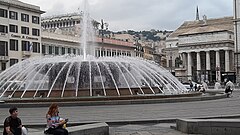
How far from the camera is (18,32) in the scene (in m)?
70.4

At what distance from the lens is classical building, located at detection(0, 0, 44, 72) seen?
221 feet

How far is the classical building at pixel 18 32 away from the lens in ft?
221

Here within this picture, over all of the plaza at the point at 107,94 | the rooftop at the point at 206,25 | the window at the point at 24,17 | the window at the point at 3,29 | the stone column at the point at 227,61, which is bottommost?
the plaza at the point at 107,94

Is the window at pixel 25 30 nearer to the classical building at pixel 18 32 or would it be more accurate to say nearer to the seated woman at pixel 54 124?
the classical building at pixel 18 32

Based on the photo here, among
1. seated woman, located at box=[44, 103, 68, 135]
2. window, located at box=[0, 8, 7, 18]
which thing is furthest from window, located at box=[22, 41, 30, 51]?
seated woman, located at box=[44, 103, 68, 135]

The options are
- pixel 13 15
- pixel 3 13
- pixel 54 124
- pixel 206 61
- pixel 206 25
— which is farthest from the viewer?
pixel 206 25

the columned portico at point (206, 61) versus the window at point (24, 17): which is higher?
the window at point (24, 17)

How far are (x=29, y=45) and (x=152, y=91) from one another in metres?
50.7

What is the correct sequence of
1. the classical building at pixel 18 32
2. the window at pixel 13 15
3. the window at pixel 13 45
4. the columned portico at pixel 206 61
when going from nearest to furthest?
the classical building at pixel 18 32
the window at pixel 13 45
the window at pixel 13 15
the columned portico at pixel 206 61

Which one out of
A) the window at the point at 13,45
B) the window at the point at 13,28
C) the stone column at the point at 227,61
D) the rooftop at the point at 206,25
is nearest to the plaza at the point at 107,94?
the window at the point at 13,28

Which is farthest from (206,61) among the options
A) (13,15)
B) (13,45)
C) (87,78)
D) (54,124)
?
(54,124)

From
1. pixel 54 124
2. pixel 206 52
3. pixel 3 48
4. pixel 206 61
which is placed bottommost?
pixel 54 124

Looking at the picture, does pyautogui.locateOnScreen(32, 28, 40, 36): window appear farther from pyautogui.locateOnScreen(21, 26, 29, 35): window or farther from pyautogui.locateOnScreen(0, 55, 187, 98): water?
pyautogui.locateOnScreen(0, 55, 187, 98): water

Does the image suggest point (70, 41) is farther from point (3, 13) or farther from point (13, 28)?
point (3, 13)
